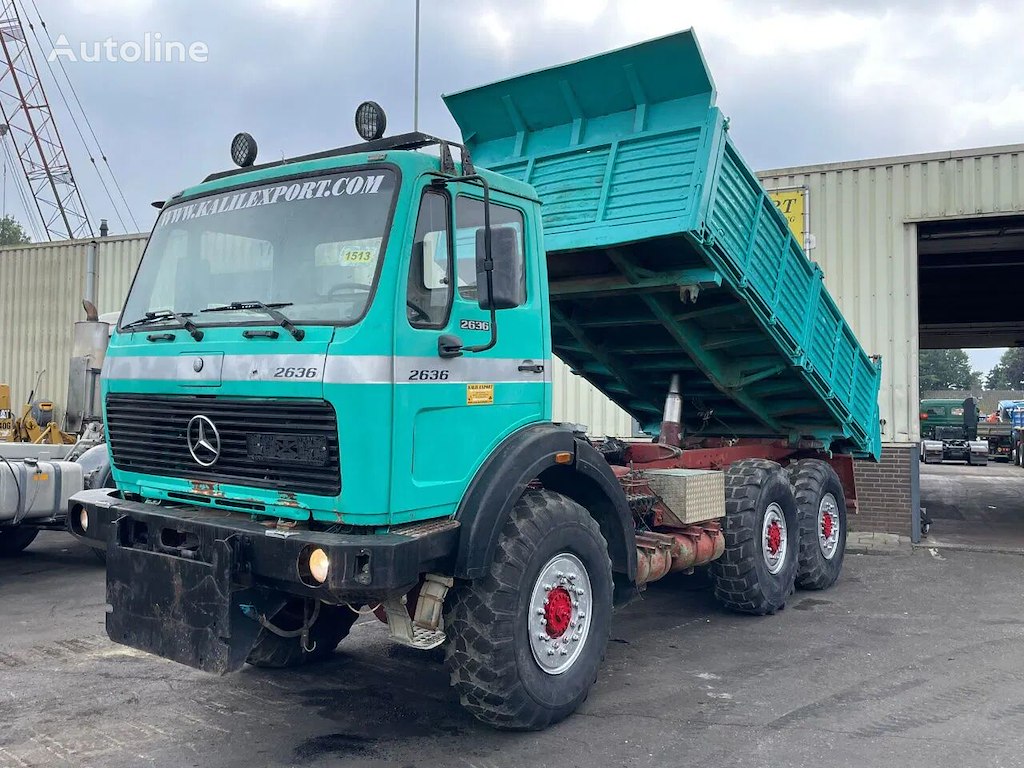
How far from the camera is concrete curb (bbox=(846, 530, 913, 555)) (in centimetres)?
1066

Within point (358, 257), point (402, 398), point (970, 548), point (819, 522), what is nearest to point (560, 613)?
point (402, 398)

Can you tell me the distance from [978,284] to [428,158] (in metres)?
16.6

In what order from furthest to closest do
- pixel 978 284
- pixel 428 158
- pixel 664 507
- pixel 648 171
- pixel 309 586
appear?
pixel 978 284 → pixel 664 507 → pixel 648 171 → pixel 428 158 → pixel 309 586

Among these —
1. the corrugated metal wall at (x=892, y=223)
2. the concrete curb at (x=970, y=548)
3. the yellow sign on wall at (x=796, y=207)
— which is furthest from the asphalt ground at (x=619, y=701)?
the yellow sign on wall at (x=796, y=207)

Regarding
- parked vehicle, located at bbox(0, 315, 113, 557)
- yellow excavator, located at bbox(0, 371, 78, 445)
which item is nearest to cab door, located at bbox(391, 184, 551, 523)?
parked vehicle, located at bbox(0, 315, 113, 557)

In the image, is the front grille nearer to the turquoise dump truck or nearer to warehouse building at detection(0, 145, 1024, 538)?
the turquoise dump truck

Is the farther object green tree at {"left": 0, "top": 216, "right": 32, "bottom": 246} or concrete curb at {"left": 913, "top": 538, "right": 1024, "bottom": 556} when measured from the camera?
green tree at {"left": 0, "top": 216, "right": 32, "bottom": 246}

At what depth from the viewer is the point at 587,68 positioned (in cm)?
602

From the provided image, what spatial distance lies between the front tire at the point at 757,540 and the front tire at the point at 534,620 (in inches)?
88.9

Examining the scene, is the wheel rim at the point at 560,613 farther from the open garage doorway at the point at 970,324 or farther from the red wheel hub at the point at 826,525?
the open garage doorway at the point at 970,324

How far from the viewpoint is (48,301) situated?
1772 cm

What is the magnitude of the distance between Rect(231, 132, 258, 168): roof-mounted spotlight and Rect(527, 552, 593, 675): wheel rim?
9.24 feet

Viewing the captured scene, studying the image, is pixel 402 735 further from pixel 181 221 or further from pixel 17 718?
pixel 181 221

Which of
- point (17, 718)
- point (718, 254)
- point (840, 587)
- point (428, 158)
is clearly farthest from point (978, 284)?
point (17, 718)
